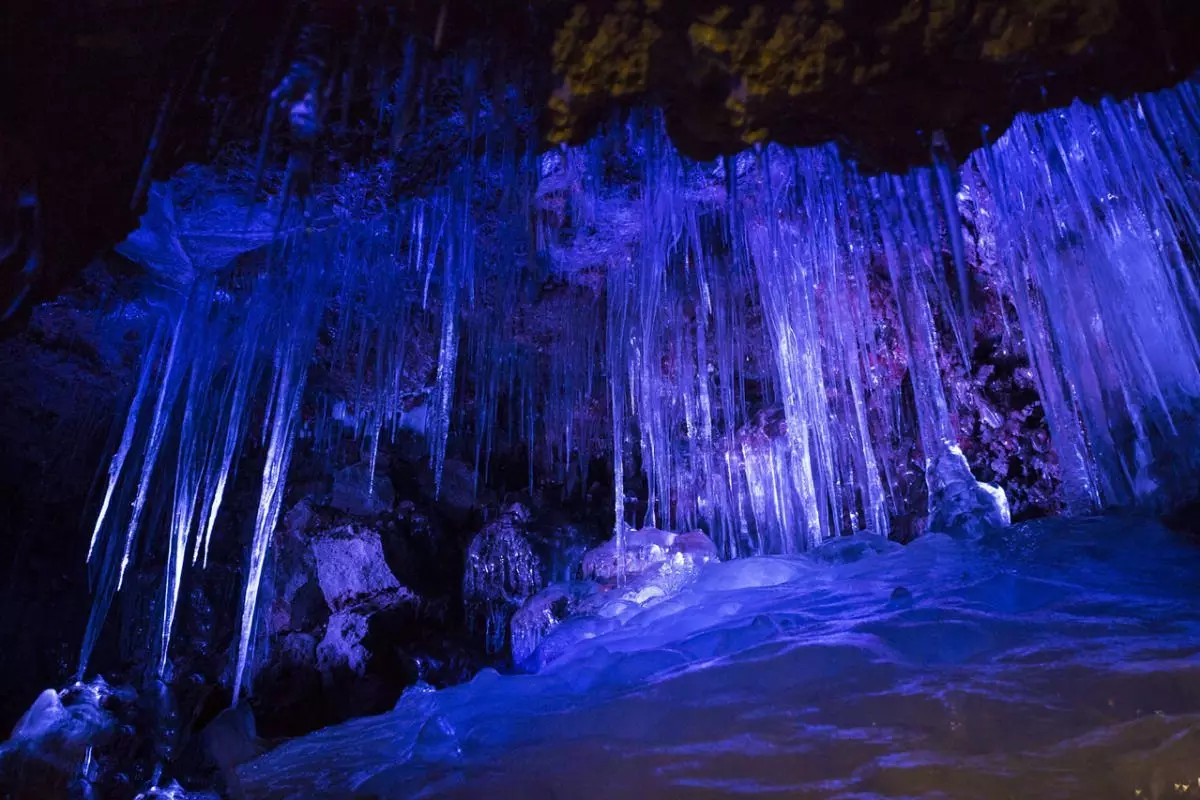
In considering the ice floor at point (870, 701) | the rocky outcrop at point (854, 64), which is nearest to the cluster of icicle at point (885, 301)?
the rocky outcrop at point (854, 64)

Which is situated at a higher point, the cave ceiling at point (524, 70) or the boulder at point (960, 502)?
the cave ceiling at point (524, 70)

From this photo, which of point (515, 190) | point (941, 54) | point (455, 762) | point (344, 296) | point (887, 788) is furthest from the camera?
point (344, 296)

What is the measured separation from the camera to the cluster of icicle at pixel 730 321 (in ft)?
19.3

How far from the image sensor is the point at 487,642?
10.6 m

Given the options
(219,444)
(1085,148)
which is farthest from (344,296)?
(1085,148)

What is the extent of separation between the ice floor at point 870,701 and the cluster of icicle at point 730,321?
2.56m

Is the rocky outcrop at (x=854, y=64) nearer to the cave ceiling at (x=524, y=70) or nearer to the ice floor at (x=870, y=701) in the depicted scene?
the cave ceiling at (x=524, y=70)

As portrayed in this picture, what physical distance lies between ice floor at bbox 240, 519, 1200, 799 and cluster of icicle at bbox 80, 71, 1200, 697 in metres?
2.56

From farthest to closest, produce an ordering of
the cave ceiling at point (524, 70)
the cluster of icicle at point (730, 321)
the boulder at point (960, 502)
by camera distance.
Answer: the boulder at point (960, 502) < the cluster of icicle at point (730, 321) < the cave ceiling at point (524, 70)

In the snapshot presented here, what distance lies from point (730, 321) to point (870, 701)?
6.91 metres

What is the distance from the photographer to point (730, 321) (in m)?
9.25

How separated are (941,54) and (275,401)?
9290 millimetres

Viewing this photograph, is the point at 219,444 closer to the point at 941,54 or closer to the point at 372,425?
the point at 372,425

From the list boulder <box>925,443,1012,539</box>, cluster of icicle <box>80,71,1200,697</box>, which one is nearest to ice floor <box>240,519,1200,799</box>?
boulder <box>925,443,1012,539</box>
